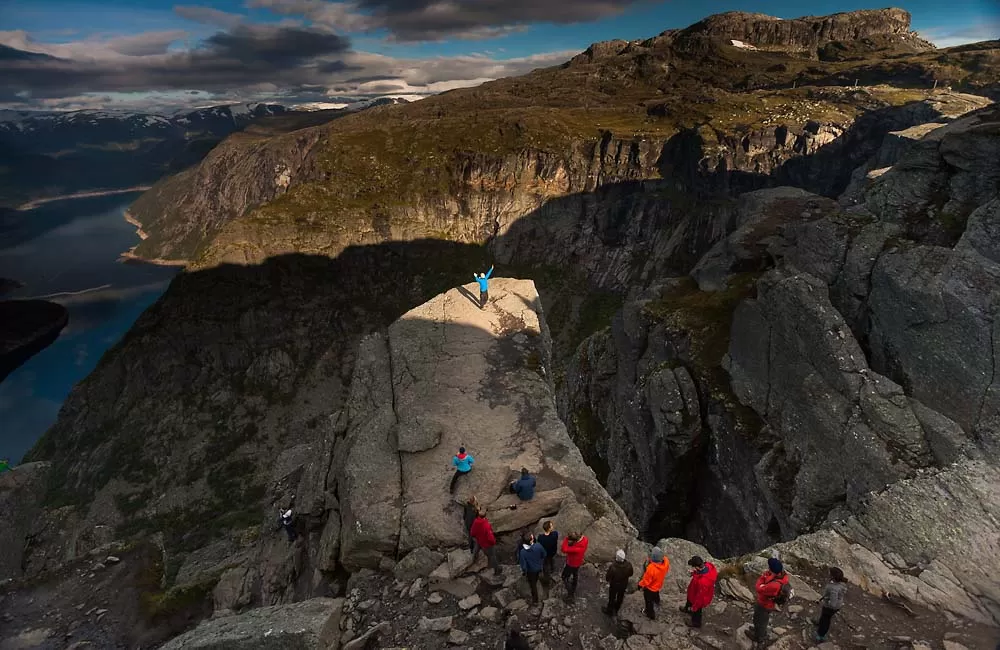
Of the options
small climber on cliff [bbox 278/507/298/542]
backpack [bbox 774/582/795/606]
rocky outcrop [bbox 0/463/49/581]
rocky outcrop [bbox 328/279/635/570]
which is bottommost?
rocky outcrop [bbox 0/463/49/581]

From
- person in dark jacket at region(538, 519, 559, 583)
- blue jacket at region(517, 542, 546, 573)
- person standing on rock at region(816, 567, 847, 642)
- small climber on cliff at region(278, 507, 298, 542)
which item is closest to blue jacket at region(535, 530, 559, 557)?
person in dark jacket at region(538, 519, 559, 583)

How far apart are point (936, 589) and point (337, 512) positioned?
73.2 ft

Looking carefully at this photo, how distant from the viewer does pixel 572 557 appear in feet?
45.9

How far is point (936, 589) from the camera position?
606 inches

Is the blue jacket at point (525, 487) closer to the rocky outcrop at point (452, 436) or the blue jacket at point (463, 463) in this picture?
the rocky outcrop at point (452, 436)

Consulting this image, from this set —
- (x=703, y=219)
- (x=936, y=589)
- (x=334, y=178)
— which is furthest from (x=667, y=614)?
(x=334, y=178)

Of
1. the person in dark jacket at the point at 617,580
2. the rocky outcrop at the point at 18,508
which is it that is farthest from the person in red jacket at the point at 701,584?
the rocky outcrop at the point at 18,508

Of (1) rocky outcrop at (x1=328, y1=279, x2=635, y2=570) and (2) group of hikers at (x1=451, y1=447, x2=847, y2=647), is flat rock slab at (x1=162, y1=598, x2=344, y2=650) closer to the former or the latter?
(1) rocky outcrop at (x1=328, y1=279, x2=635, y2=570)

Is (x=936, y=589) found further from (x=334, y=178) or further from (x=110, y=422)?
(x=334, y=178)

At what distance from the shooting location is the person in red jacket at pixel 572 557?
546 inches

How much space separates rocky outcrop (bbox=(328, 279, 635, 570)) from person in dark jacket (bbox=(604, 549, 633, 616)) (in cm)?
268

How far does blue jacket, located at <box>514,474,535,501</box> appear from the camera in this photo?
18.3 meters

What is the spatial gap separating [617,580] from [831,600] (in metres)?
5.56

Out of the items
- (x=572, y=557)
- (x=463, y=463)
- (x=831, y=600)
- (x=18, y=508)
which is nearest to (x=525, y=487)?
(x=463, y=463)
